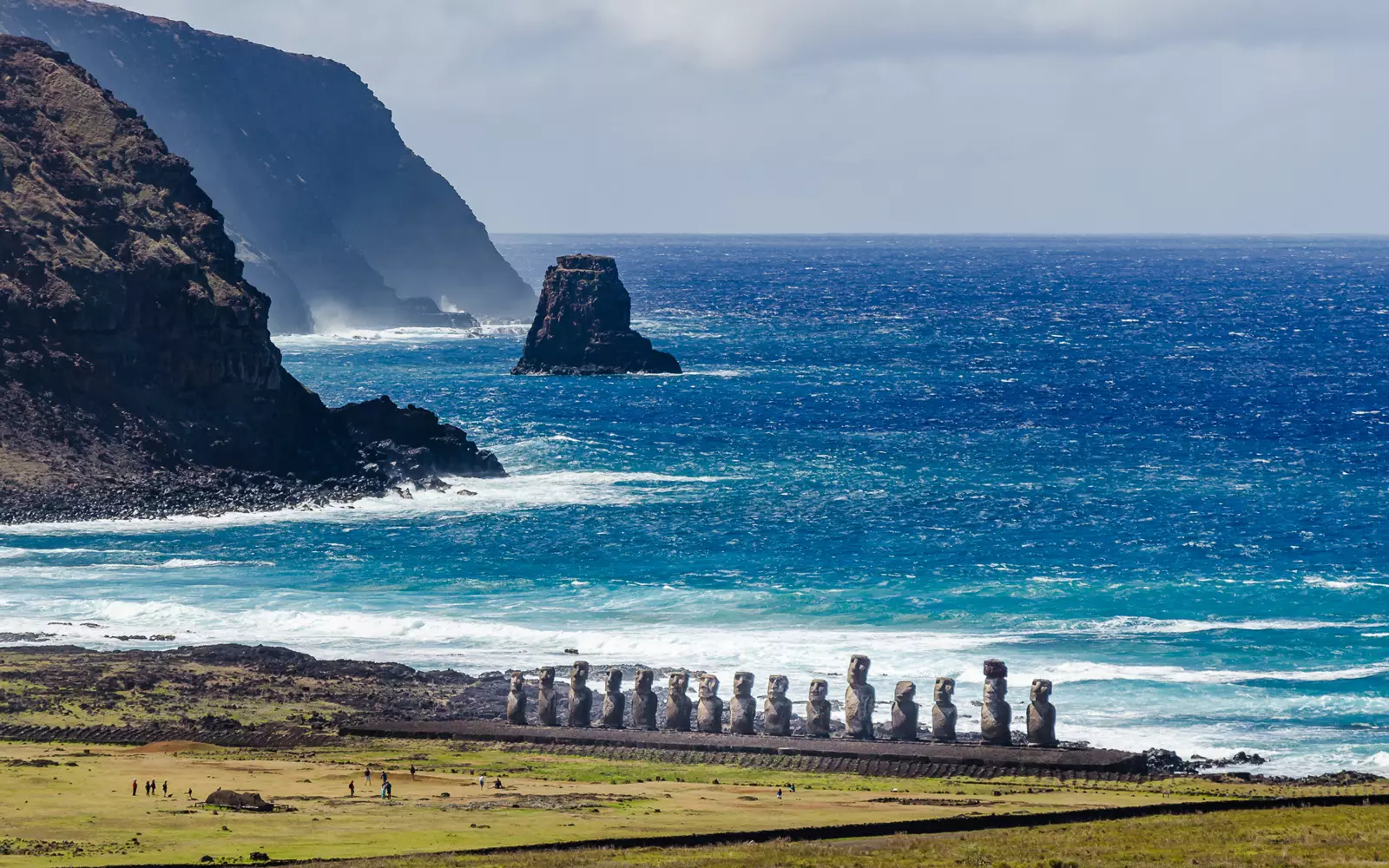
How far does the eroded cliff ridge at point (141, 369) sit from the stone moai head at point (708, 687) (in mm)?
48919

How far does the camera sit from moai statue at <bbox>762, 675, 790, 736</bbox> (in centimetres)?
5812

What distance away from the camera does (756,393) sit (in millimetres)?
161375

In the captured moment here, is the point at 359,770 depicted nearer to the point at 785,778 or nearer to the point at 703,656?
the point at 785,778

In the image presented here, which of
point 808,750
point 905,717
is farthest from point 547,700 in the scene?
point 905,717

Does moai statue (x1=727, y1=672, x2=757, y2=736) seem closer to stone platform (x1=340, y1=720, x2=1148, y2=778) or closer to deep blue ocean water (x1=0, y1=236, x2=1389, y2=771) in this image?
stone platform (x1=340, y1=720, x2=1148, y2=778)

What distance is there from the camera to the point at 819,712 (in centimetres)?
5831

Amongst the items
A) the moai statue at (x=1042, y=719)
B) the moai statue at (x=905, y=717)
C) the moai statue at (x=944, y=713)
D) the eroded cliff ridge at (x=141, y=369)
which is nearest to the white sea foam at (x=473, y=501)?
the eroded cliff ridge at (x=141, y=369)

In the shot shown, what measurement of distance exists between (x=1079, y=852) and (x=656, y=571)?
4859 cm

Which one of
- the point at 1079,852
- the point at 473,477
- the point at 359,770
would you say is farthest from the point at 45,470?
the point at 1079,852

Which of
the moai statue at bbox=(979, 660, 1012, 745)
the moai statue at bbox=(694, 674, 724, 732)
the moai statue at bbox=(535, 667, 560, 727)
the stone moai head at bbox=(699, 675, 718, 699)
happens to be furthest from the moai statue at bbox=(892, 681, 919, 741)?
the moai statue at bbox=(535, 667, 560, 727)

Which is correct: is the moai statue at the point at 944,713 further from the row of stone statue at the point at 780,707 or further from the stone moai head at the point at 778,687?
the stone moai head at the point at 778,687

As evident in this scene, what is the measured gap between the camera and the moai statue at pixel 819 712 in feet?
191

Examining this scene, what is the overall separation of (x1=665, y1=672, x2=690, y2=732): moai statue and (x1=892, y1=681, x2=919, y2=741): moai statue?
6369mm

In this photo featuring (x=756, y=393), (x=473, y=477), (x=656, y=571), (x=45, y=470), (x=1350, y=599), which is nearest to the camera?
(x=1350, y=599)
